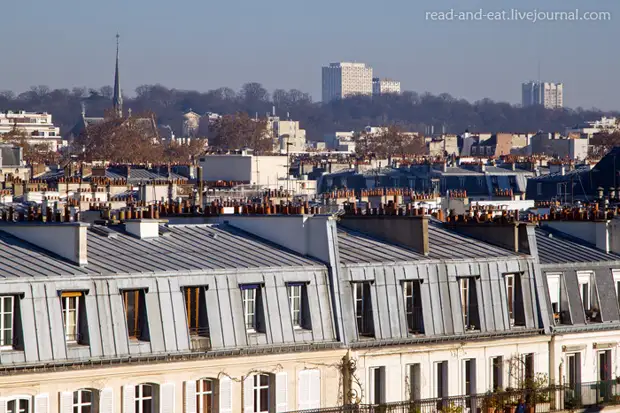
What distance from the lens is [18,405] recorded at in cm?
2555

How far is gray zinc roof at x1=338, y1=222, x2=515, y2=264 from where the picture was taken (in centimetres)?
3203

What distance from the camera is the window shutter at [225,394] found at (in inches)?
1112

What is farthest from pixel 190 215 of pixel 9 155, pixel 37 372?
pixel 9 155

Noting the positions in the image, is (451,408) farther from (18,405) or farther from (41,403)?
(18,405)

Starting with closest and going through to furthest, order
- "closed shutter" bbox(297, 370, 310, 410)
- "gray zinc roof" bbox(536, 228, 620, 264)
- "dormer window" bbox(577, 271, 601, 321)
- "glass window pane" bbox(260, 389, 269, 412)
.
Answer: "glass window pane" bbox(260, 389, 269, 412) < "closed shutter" bbox(297, 370, 310, 410) < "dormer window" bbox(577, 271, 601, 321) < "gray zinc roof" bbox(536, 228, 620, 264)

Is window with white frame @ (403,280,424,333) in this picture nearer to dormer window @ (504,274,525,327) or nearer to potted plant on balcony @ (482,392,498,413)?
potted plant on balcony @ (482,392,498,413)

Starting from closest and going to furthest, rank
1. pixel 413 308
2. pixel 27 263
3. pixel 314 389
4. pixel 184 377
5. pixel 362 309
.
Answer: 1. pixel 27 263
2. pixel 184 377
3. pixel 314 389
4. pixel 362 309
5. pixel 413 308

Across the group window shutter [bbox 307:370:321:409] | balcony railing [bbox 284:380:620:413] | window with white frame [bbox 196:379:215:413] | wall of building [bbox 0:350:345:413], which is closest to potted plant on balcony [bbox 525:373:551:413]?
balcony railing [bbox 284:380:620:413]

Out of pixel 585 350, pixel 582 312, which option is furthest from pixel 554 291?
pixel 585 350

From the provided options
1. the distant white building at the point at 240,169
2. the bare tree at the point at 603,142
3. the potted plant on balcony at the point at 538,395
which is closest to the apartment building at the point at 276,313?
the potted plant on balcony at the point at 538,395

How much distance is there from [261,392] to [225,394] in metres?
0.83

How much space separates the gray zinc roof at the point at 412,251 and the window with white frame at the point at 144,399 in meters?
4.83

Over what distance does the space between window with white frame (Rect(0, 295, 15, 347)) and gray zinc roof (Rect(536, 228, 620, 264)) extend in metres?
12.0

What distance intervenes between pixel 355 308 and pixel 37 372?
648 cm
